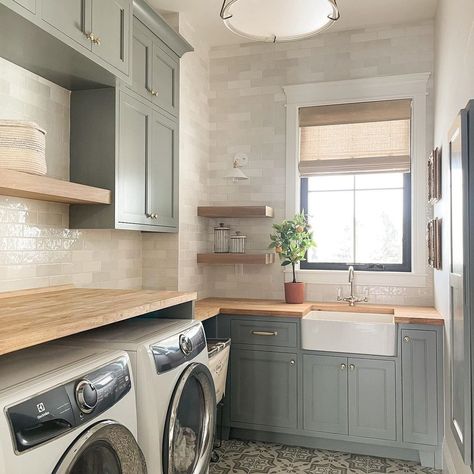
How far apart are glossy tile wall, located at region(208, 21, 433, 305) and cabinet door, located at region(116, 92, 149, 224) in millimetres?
1194

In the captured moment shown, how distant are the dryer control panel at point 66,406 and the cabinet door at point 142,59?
179 cm

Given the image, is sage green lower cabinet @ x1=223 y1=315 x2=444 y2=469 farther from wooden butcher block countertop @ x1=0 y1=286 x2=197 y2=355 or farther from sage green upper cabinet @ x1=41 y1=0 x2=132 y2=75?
sage green upper cabinet @ x1=41 y1=0 x2=132 y2=75

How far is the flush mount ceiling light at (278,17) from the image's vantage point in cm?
215

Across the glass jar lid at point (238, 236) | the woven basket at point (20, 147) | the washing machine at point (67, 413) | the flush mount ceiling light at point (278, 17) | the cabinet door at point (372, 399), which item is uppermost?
the flush mount ceiling light at point (278, 17)

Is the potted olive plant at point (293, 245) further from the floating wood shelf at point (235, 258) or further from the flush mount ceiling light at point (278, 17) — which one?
the flush mount ceiling light at point (278, 17)

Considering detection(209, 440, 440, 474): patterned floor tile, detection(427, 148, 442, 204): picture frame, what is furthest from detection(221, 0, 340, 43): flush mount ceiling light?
detection(209, 440, 440, 474): patterned floor tile

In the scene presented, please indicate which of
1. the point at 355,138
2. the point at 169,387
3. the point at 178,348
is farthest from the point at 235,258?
the point at 169,387

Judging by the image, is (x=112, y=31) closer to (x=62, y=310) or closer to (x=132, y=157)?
(x=132, y=157)

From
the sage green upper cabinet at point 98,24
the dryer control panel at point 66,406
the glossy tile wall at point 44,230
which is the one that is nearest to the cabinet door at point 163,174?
the glossy tile wall at point 44,230

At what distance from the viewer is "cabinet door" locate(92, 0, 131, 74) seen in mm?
2348

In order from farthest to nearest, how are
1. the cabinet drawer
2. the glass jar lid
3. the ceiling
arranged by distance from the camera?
the glass jar lid → the ceiling → the cabinet drawer

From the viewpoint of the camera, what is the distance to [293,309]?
3365 mm

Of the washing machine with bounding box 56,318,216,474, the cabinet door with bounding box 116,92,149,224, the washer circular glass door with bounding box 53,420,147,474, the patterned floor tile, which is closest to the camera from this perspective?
the washer circular glass door with bounding box 53,420,147,474

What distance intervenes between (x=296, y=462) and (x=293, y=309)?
3.15ft
